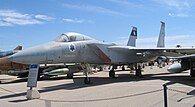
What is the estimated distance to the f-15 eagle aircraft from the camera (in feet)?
34.9

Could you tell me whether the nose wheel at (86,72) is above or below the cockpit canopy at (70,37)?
below

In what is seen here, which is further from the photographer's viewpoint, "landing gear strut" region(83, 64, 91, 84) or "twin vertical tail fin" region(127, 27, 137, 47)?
"twin vertical tail fin" region(127, 27, 137, 47)

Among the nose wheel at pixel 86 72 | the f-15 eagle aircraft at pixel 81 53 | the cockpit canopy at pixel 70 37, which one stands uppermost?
the cockpit canopy at pixel 70 37

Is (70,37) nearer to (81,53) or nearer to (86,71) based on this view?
(81,53)

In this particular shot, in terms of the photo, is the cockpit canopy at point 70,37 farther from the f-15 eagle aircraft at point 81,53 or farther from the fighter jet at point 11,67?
the fighter jet at point 11,67

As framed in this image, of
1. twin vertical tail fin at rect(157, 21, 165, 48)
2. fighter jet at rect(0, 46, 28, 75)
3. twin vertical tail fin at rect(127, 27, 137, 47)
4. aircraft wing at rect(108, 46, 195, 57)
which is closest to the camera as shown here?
aircraft wing at rect(108, 46, 195, 57)

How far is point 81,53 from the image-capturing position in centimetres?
1280

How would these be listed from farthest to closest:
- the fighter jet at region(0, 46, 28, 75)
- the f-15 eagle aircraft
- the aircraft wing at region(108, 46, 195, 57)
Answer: the fighter jet at region(0, 46, 28, 75)
the aircraft wing at region(108, 46, 195, 57)
the f-15 eagle aircraft

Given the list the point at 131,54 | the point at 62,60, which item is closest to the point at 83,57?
the point at 62,60

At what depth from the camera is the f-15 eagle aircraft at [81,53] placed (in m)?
10.6

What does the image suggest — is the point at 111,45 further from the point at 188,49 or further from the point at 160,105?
the point at 160,105

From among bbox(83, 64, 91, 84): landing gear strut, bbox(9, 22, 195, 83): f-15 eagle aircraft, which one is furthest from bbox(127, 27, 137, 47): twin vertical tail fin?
bbox(83, 64, 91, 84): landing gear strut

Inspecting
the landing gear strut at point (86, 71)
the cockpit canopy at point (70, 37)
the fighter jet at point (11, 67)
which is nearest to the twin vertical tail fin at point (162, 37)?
the landing gear strut at point (86, 71)

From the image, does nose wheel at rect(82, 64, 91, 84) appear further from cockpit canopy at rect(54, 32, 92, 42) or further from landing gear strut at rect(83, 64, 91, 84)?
cockpit canopy at rect(54, 32, 92, 42)
